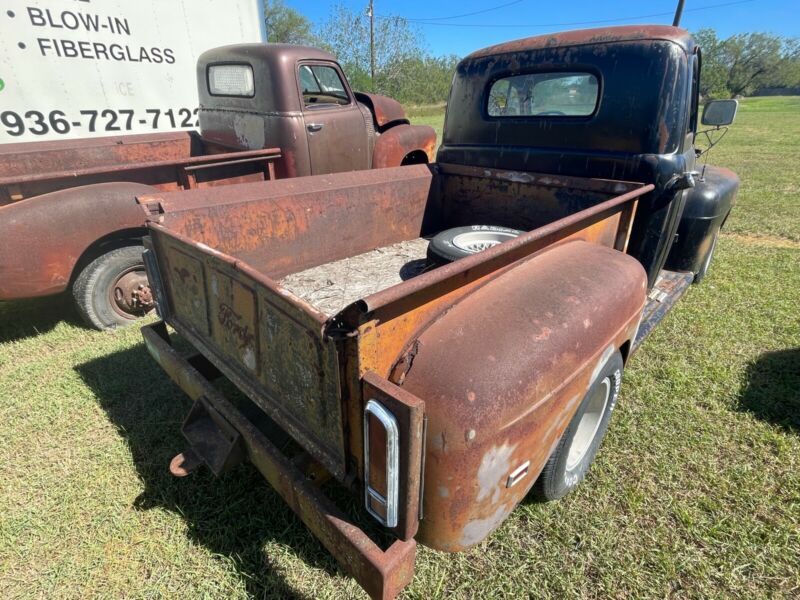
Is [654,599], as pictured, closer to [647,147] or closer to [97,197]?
[647,147]

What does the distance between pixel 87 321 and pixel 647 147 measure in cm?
421

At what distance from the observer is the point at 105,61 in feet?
18.8

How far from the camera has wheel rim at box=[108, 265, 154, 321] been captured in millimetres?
3580

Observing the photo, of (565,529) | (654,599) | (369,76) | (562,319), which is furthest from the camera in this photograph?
(369,76)

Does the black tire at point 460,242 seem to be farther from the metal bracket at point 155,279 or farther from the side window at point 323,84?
the side window at point 323,84

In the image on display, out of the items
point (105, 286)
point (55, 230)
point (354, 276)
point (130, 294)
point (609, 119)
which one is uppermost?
point (609, 119)

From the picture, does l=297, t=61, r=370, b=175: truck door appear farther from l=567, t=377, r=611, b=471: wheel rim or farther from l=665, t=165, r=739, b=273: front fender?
l=567, t=377, r=611, b=471: wheel rim

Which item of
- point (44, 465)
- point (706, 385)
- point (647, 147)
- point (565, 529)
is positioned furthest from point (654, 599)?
point (44, 465)

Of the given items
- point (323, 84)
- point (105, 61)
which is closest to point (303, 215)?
point (323, 84)

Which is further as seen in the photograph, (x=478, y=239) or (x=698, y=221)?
(x=698, y=221)

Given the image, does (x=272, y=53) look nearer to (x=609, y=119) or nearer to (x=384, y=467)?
(x=609, y=119)

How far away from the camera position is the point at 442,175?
3.29m

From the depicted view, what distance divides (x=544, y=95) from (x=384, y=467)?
262cm

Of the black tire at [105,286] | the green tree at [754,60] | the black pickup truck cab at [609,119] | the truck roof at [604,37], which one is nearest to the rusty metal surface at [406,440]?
the black pickup truck cab at [609,119]
